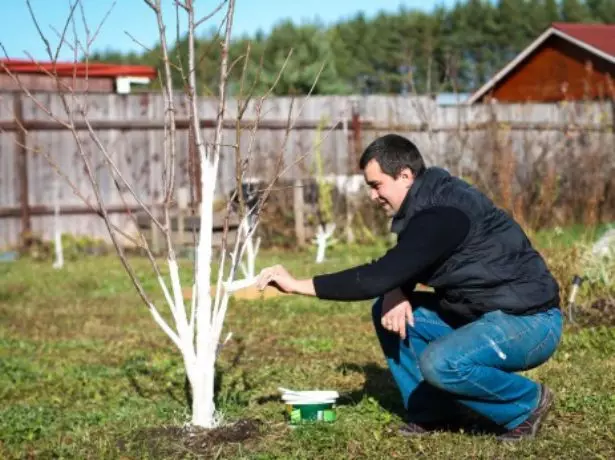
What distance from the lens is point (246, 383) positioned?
621cm

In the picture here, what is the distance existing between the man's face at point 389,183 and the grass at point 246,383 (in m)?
1.08

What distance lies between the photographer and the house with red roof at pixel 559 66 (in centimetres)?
2750

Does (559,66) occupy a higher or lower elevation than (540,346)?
higher

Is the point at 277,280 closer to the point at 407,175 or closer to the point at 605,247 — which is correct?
the point at 407,175

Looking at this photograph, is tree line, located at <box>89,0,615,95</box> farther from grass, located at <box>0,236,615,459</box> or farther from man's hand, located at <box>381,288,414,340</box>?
man's hand, located at <box>381,288,414,340</box>

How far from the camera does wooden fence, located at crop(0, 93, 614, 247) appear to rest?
15875 mm

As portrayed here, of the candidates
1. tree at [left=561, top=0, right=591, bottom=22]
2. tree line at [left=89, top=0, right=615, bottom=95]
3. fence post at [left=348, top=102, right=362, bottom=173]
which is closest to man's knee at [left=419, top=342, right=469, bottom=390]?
fence post at [left=348, top=102, right=362, bottom=173]

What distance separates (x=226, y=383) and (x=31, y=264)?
27.9 ft

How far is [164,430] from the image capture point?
490 centimetres

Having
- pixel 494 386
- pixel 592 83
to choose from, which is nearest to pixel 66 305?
pixel 494 386

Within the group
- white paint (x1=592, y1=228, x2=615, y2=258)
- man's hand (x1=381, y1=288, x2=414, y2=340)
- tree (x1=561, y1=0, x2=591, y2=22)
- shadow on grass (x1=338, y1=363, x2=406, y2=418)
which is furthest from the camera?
tree (x1=561, y1=0, x2=591, y2=22)

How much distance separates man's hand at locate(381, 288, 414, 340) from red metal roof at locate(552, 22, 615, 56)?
2329 cm

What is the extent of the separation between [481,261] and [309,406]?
3.71 feet

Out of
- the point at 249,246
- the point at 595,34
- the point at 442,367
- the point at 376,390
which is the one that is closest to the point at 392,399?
the point at 376,390
